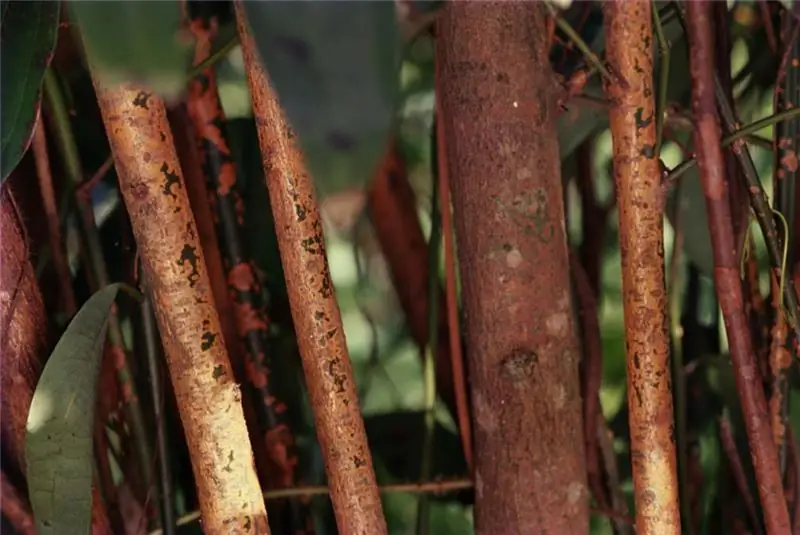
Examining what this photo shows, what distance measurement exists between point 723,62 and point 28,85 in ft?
1.27

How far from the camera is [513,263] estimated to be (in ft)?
1.50

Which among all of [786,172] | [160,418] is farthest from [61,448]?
[786,172]

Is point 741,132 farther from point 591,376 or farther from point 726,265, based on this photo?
point 591,376

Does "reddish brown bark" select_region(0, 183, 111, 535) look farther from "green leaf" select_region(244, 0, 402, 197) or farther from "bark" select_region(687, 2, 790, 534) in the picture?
"bark" select_region(687, 2, 790, 534)

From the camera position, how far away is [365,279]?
2.12 feet

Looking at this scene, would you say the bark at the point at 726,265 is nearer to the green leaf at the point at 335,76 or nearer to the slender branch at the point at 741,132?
the slender branch at the point at 741,132

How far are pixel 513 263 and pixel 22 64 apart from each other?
0.86 ft

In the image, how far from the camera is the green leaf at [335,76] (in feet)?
0.81

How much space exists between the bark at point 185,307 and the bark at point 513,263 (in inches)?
5.5

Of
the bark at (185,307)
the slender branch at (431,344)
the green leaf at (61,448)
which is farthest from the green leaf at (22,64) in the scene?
the slender branch at (431,344)

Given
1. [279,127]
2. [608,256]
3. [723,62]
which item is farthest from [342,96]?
[608,256]

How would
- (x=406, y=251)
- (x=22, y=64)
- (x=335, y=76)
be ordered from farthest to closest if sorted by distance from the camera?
(x=406, y=251) → (x=22, y=64) → (x=335, y=76)

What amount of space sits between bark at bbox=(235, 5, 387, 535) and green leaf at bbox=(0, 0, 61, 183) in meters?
0.09

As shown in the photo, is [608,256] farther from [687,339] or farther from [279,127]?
[279,127]
